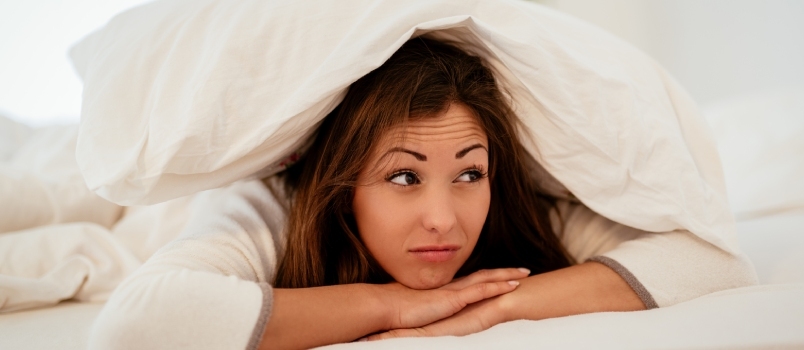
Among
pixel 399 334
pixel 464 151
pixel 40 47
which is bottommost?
pixel 40 47

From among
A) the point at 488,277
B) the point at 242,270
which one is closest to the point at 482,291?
the point at 488,277

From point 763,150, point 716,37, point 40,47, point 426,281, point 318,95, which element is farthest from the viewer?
point 40,47

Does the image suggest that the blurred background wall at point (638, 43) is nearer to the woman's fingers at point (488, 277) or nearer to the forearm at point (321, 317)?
the woman's fingers at point (488, 277)

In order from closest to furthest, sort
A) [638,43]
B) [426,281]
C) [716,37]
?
[426,281], [716,37], [638,43]

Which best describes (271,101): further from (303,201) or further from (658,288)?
(658,288)

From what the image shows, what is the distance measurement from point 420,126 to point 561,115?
0.21 metres

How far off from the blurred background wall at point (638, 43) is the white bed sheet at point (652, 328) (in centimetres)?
137

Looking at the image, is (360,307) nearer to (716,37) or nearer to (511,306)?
(511,306)

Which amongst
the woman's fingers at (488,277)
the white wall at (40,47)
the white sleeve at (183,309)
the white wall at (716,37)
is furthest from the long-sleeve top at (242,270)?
the white wall at (40,47)

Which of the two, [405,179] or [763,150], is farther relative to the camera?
[763,150]

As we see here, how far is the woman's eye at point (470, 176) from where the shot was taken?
911 mm

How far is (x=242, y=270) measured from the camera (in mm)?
832

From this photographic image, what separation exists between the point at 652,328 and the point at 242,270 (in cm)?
54

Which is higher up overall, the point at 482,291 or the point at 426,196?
the point at 426,196
